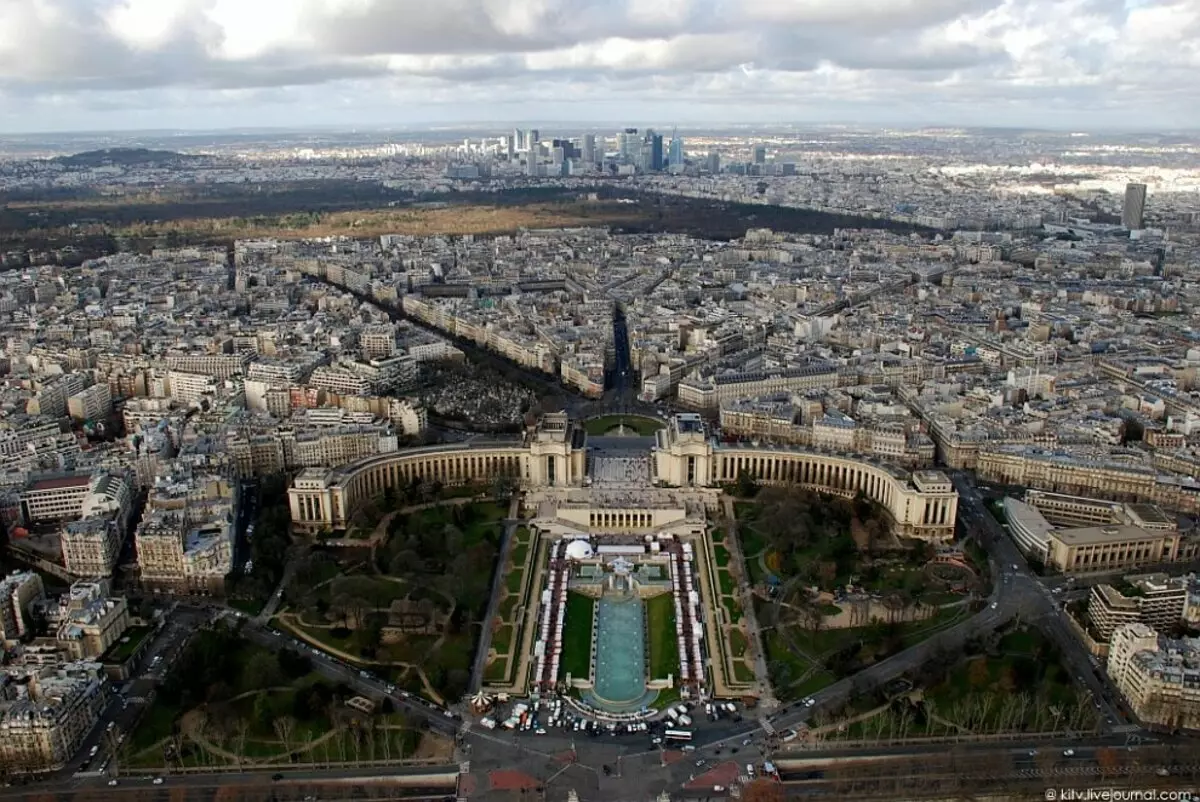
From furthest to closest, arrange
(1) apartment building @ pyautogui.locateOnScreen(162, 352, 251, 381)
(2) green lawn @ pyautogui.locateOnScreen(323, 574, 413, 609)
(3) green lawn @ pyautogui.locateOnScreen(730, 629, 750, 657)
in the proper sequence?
(1) apartment building @ pyautogui.locateOnScreen(162, 352, 251, 381) < (2) green lawn @ pyautogui.locateOnScreen(323, 574, 413, 609) < (3) green lawn @ pyautogui.locateOnScreen(730, 629, 750, 657)

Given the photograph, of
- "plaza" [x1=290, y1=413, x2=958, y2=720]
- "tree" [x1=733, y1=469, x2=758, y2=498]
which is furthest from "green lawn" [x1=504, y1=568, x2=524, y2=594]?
"tree" [x1=733, y1=469, x2=758, y2=498]

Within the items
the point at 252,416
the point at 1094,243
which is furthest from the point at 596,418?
the point at 1094,243

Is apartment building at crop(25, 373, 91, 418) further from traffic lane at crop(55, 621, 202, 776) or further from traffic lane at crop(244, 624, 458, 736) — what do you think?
traffic lane at crop(244, 624, 458, 736)

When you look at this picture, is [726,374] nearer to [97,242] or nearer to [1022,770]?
[1022,770]

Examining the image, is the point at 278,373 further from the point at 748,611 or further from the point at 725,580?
the point at 748,611

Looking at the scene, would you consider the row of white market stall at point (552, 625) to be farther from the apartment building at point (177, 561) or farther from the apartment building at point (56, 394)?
the apartment building at point (56, 394)

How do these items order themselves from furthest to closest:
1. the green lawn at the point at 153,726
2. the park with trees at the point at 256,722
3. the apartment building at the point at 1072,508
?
the apartment building at the point at 1072,508 < the green lawn at the point at 153,726 < the park with trees at the point at 256,722

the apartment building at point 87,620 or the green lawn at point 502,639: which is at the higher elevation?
the apartment building at point 87,620

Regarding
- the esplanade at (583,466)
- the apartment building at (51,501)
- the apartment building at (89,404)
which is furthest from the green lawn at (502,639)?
the apartment building at (89,404)
